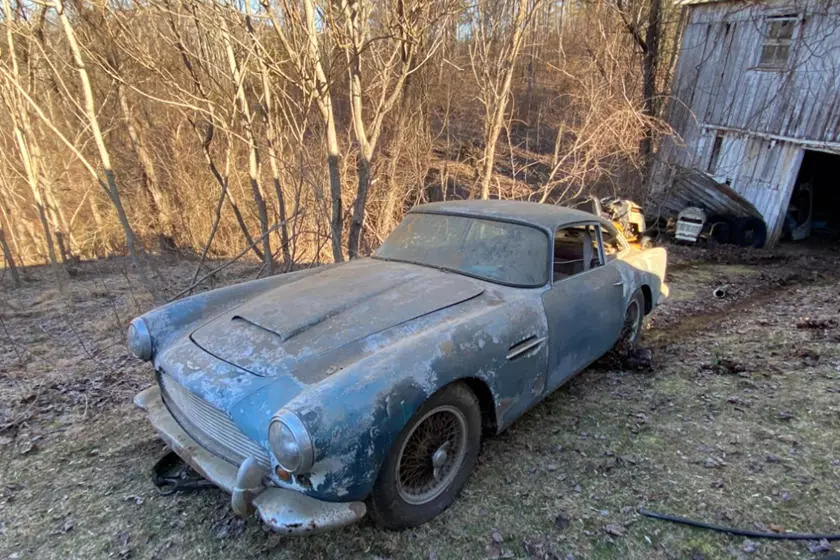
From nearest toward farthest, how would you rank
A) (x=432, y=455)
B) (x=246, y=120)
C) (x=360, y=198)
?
1. (x=432, y=455)
2. (x=360, y=198)
3. (x=246, y=120)

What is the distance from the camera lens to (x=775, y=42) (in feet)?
34.5

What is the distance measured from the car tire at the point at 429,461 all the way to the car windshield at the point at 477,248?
106cm

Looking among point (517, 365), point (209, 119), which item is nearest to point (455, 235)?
point (517, 365)

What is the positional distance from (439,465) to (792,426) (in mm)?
2874

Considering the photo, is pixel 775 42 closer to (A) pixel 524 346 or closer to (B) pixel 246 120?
(B) pixel 246 120

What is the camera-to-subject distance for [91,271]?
945 centimetres

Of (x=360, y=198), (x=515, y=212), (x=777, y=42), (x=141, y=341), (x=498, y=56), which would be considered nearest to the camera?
(x=141, y=341)

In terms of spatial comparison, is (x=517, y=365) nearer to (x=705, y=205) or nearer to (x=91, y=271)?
(x=91, y=271)

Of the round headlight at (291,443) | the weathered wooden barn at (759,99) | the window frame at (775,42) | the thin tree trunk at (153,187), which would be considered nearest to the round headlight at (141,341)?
the round headlight at (291,443)

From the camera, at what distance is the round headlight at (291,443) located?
1952mm

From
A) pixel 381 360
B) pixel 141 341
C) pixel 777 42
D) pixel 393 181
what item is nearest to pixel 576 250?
pixel 381 360

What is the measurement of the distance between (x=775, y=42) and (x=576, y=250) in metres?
10.6

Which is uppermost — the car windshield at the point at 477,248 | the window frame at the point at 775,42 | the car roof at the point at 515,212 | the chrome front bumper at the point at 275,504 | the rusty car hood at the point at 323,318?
the window frame at the point at 775,42

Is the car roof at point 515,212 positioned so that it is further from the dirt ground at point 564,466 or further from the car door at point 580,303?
the dirt ground at point 564,466
